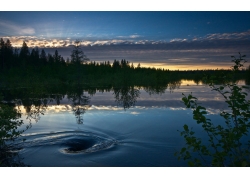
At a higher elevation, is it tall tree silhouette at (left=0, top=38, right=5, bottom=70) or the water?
tall tree silhouette at (left=0, top=38, right=5, bottom=70)

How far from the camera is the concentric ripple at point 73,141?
775 cm

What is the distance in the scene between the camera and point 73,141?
843cm

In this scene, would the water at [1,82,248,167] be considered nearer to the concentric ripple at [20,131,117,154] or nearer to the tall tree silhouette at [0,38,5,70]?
the concentric ripple at [20,131,117,154]

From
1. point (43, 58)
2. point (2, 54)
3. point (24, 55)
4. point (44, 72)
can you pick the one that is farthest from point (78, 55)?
point (43, 58)

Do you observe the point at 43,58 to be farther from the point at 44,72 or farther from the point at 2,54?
the point at 2,54

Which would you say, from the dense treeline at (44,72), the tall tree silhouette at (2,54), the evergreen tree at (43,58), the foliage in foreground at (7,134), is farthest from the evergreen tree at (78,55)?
the foliage in foreground at (7,134)

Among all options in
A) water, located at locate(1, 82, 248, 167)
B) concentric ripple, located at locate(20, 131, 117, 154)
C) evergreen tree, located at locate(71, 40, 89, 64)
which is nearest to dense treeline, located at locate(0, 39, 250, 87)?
evergreen tree, located at locate(71, 40, 89, 64)

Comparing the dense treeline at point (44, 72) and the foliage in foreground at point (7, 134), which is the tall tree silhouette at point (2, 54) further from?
the foliage in foreground at point (7, 134)

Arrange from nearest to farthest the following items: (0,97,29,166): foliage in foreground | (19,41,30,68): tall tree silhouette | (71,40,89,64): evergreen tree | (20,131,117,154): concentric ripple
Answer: (0,97,29,166): foliage in foreground → (20,131,117,154): concentric ripple → (71,40,89,64): evergreen tree → (19,41,30,68): tall tree silhouette

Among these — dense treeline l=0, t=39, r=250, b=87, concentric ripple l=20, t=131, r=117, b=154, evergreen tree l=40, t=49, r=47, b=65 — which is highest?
evergreen tree l=40, t=49, r=47, b=65

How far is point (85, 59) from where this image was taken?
36312 millimetres

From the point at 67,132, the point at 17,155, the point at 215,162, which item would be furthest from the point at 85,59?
the point at 215,162

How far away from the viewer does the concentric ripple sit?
775cm

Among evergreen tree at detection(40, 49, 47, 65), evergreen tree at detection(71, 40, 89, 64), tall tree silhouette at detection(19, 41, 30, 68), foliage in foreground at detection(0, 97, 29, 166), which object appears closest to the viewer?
foliage in foreground at detection(0, 97, 29, 166)
